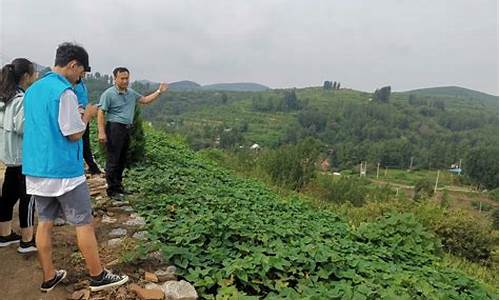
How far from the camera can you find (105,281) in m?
3.03

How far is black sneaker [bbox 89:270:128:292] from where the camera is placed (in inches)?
118

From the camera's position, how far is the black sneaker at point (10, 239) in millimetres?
3711

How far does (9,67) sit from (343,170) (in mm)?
71247

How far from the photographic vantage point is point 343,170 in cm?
7212

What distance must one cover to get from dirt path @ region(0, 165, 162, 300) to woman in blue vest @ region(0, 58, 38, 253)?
0.20m

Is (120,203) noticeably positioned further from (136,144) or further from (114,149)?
(136,144)

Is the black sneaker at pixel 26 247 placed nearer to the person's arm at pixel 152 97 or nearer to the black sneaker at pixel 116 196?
the black sneaker at pixel 116 196

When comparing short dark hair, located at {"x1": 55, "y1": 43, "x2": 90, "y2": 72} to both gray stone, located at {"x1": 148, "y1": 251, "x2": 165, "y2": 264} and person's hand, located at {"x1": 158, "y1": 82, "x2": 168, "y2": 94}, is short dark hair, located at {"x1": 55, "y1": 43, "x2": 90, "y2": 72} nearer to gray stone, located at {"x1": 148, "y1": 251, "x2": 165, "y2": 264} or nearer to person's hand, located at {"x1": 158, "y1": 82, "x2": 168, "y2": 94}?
gray stone, located at {"x1": 148, "y1": 251, "x2": 165, "y2": 264}

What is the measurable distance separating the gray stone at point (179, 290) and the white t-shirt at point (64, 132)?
1.03m

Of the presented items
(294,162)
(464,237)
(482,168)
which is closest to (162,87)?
(464,237)

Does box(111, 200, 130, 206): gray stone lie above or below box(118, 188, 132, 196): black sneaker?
below

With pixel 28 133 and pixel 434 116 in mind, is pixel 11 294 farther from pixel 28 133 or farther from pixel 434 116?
pixel 434 116

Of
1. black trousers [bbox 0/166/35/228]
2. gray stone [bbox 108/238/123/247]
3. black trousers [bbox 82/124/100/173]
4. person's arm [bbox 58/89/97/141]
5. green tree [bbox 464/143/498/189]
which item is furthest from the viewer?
green tree [bbox 464/143/498/189]

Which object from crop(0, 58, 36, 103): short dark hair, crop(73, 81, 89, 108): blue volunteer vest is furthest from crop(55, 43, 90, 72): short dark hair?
crop(73, 81, 89, 108): blue volunteer vest
